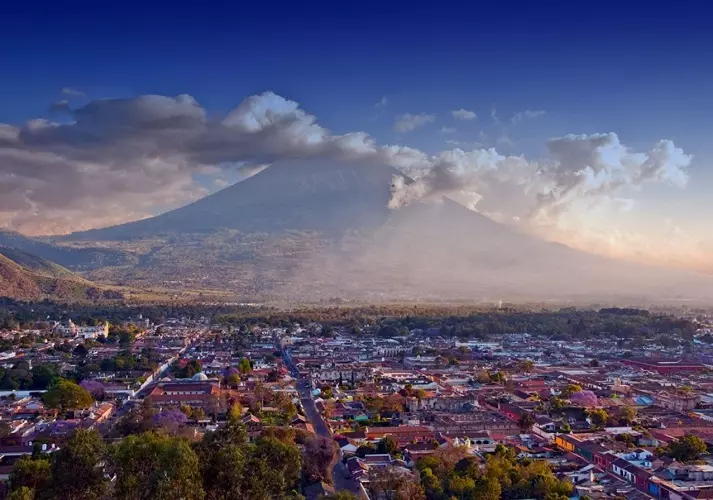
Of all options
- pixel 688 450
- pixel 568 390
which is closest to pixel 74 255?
pixel 568 390

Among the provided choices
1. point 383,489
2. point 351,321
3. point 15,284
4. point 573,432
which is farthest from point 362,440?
point 15,284

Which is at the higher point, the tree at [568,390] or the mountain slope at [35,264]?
the mountain slope at [35,264]

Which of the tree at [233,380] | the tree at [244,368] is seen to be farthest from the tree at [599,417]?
the tree at [244,368]

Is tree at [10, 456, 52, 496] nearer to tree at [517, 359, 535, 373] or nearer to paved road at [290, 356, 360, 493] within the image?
paved road at [290, 356, 360, 493]

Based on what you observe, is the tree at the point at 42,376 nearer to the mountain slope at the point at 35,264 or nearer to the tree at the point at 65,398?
the tree at the point at 65,398

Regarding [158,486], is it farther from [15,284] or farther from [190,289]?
[190,289]

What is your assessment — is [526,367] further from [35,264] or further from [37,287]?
[35,264]

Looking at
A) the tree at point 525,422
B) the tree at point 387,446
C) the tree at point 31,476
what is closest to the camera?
the tree at point 31,476
